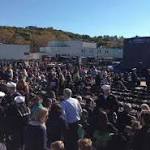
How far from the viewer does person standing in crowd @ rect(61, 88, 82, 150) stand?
1110cm

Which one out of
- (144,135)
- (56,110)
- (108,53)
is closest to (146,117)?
(144,135)

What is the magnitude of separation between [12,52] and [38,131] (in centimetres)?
5868

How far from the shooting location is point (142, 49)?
4544 centimetres

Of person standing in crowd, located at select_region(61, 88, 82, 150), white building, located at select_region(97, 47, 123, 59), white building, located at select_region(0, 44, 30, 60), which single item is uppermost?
person standing in crowd, located at select_region(61, 88, 82, 150)

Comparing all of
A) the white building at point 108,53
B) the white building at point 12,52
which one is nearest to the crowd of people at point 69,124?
the white building at point 12,52

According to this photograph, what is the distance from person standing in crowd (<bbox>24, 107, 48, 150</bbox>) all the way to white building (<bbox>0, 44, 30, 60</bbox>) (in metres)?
56.5

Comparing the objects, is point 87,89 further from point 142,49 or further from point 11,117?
point 142,49

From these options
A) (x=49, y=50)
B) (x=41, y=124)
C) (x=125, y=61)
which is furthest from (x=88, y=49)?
(x=41, y=124)

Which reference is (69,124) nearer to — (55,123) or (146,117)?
(55,123)

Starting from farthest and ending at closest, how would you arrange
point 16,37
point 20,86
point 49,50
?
point 16,37 < point 49,50 < point 20,86

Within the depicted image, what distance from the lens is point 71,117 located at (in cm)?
1138

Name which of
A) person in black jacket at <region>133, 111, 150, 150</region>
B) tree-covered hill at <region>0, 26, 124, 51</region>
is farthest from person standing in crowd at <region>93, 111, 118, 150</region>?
tree-covered hill at <region>0, 26, 124, 51</region>

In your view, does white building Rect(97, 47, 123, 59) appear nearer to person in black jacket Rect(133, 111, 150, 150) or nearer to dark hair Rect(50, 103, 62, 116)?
dark hair Rect(50, 103, 62, 116)

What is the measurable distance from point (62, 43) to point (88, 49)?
6405mm
